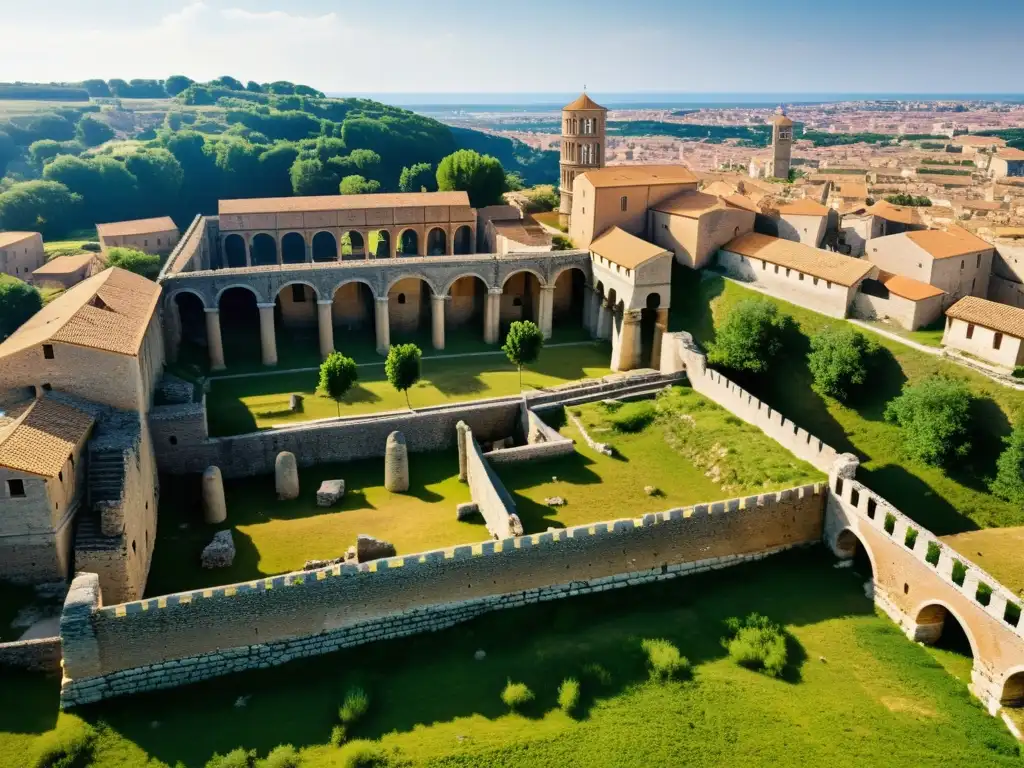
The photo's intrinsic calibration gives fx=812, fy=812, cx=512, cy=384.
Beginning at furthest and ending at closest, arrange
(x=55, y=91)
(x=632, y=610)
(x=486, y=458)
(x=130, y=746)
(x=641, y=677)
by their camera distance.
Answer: (x=55, y=91) < (x=486, y=458) < (x=632, y=610) < (x=641, y=677) < (x=130, y=746)

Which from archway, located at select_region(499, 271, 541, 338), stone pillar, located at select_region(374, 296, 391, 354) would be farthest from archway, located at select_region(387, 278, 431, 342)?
archway, located at select_region(499, 271, 541, 338)

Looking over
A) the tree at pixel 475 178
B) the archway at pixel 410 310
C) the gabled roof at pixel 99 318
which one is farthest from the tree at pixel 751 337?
the tree at pixel 475 178

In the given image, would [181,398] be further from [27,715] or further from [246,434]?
[27,715]

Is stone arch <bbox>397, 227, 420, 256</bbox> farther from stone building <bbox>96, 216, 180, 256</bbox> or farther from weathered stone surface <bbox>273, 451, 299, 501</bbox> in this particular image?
weathered stone surface <bbox>273, 451, 299, 501</bbox>

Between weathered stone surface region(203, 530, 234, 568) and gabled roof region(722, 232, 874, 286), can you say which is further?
gabled roof region(722, 232, 874, 286)

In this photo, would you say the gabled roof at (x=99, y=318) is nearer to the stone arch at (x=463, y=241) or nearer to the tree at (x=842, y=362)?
the stone arch at (x=463, y=241)

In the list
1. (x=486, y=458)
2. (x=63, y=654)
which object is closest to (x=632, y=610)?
Result: (x=486, y=458)
